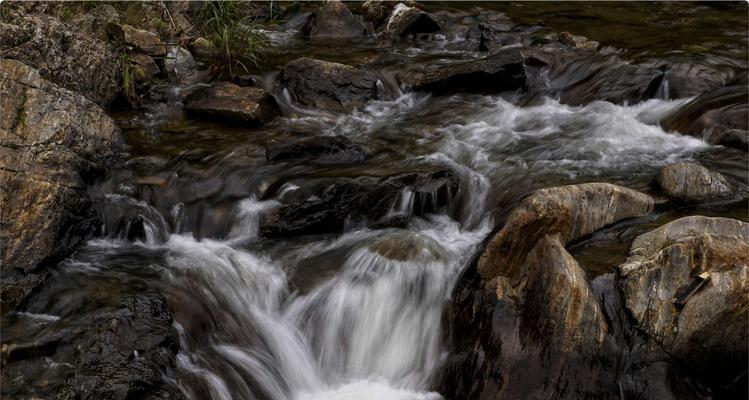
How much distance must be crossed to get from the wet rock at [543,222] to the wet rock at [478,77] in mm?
3935

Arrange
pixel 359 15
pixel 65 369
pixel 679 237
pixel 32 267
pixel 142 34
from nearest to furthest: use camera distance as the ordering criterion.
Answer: pixel 65 369, pixel 679 237, pixel 32 267, pixel 142 34, pixel 359 15

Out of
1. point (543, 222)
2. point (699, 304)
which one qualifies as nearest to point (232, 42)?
point (543, 222)

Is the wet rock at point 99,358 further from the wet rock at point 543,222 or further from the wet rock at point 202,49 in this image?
the wet rock at point 202,49

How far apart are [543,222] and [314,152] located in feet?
9.58

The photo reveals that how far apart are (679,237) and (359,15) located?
8712 mm

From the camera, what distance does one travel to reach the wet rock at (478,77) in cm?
933

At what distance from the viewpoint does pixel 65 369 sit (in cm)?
434

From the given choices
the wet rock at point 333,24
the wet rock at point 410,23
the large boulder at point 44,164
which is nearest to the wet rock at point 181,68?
the large boulder at point 44,164

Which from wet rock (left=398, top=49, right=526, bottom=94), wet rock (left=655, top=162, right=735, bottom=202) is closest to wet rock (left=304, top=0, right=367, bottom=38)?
wet rock (left=398, top=49, right=526, bottom=94)

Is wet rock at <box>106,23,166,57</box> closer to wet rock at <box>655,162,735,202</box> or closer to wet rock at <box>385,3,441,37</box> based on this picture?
wet rock at <box>385,3,441,37</box>

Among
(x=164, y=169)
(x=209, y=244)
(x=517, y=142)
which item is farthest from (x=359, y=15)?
(x=209, y=244)

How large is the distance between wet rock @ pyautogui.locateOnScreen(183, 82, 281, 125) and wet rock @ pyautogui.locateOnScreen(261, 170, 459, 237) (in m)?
1.93

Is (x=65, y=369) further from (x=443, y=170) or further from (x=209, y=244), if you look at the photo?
(x=443, y=170)

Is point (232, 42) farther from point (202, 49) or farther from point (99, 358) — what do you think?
point (99, 358)
